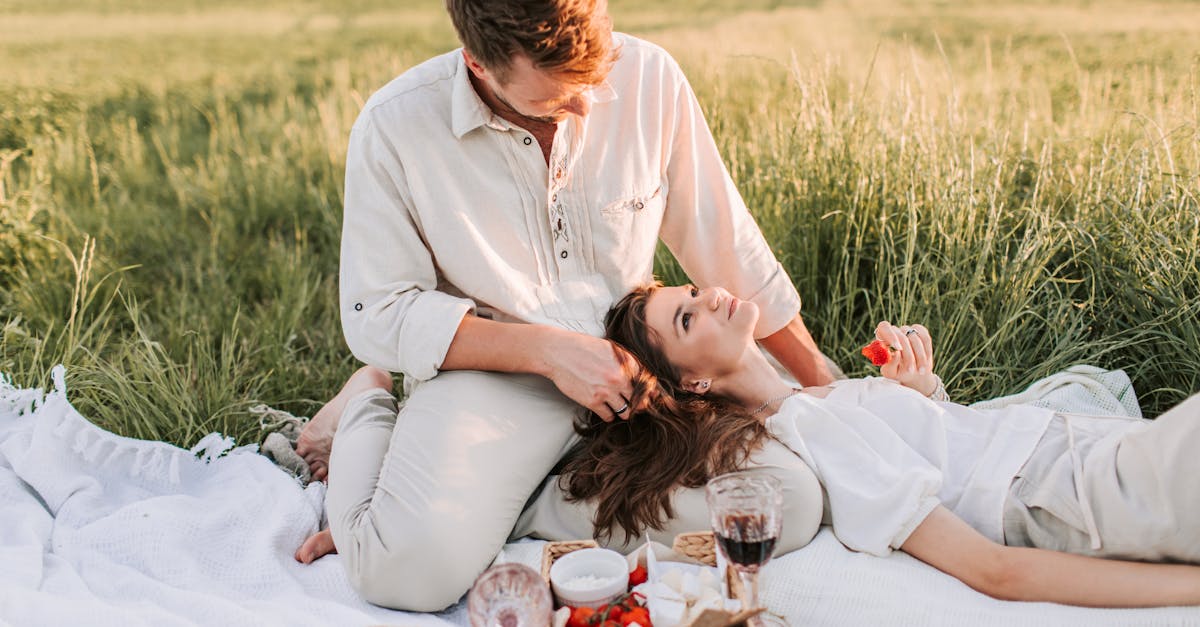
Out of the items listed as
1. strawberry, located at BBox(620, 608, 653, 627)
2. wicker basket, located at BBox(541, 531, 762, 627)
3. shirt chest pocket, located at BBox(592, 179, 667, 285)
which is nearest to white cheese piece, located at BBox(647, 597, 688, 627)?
strawberry, located at BBox(620, 608, 653, 627)

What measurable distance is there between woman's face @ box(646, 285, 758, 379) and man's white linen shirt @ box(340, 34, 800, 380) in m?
0.26

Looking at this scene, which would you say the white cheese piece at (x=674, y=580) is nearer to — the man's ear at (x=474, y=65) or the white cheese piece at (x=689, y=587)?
the white cheese piece at (x=689, y=587)

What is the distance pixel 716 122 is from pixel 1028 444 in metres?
2.52

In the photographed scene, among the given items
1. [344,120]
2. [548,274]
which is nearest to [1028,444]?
[548,274]

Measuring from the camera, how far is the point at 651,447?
9.89 ft

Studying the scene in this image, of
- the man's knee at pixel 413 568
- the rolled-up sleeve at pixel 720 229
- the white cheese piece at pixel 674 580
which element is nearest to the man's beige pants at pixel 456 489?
the man's knee at pixel 413 568

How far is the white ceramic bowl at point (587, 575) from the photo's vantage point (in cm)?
252

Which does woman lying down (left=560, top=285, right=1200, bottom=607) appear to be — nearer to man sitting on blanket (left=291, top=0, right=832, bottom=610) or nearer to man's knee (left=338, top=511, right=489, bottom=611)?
man sitting on blanket (left=291, top=0, right=832, bottom=610)

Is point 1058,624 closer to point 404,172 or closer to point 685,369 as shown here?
point 685,369

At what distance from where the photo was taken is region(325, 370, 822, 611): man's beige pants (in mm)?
2797

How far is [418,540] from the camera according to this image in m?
2.80

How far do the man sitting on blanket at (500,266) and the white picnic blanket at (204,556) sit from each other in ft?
0.41

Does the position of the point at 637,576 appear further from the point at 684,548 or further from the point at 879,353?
the point at 879,353

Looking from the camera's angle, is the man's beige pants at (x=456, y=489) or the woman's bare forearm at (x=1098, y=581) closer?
the woman's bare forearm at (x=1098, y=581)
